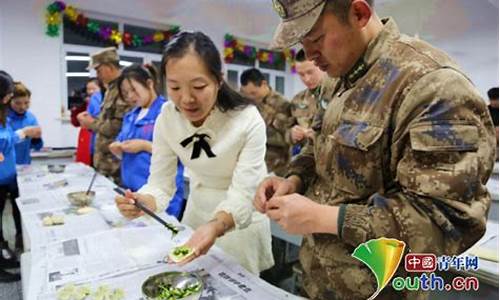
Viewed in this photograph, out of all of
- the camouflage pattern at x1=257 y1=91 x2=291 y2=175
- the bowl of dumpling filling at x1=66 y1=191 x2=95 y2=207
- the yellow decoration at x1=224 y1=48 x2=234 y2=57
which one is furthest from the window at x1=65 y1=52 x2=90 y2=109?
the bowl of dumpling filling at x1=66 y1=191 x2=95 y2=207

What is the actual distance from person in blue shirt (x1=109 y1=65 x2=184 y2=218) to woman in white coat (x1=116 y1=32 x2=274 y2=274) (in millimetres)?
732

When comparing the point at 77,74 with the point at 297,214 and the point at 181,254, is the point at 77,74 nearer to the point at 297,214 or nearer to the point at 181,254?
the point at 181,254

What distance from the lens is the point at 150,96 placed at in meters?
2.29

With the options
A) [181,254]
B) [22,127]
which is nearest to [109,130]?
[22,127]

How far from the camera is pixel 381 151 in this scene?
0.71 meters

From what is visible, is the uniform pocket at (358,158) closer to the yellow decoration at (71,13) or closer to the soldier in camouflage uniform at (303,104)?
the soldier in camouflage uniform at (303,104)

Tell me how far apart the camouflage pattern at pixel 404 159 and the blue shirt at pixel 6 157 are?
8.41 ft

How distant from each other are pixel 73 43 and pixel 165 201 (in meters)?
4.36

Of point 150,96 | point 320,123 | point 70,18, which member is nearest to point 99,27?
point 70,18

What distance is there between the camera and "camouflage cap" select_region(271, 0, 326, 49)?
2.32ft

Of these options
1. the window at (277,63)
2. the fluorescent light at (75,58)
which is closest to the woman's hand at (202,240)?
the fluorescent light at (75,58)

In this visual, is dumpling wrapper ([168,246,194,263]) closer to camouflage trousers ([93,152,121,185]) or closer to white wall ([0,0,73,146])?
camouflage trousers ([93,152,121,185])

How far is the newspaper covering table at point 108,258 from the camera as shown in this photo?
917 mm

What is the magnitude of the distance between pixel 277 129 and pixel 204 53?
2.25 meters
